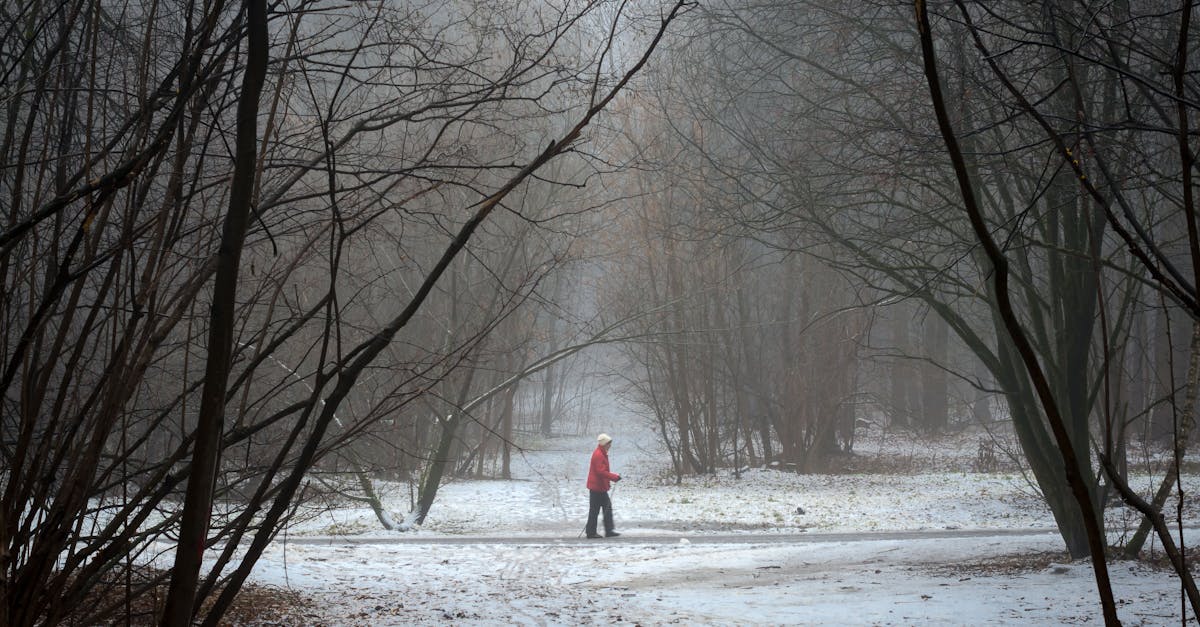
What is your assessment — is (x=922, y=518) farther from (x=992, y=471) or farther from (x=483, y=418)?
(x=483, y=418)

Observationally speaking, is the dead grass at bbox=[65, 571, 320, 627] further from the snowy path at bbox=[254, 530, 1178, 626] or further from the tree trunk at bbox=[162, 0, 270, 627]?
the tree trunk at bbox=[162, 0, 270, 627]

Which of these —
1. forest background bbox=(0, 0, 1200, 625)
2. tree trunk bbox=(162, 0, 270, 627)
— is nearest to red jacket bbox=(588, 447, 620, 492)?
forest background bbox=(0, 0, 1200, 625)

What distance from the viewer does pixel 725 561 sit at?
34.3ft

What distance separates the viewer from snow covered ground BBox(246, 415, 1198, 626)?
7.04 metres

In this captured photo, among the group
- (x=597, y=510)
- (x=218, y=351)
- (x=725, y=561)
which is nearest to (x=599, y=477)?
(x=597, y=510)

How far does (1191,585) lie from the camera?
0.98 meters

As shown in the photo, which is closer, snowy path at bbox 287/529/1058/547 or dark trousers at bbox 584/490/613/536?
snowy path at bbox 287/529/1058/547

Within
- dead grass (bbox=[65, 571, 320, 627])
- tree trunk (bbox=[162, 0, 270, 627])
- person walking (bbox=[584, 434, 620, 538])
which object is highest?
tree trunk (bbox=[162, 0, 270, 627])

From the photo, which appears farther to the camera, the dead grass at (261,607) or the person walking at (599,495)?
the person walking at (599,495)

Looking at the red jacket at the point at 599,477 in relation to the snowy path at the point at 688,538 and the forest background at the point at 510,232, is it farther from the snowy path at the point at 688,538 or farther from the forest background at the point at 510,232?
the forest background at the point at 510,232

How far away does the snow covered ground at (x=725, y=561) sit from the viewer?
23.1 ft

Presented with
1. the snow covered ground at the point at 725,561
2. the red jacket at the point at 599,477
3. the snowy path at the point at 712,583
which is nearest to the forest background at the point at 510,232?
the snow covered ground at the point at 725,561

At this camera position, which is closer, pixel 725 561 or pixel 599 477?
pixel 725 561

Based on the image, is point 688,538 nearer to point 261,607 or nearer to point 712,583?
point 712,583
